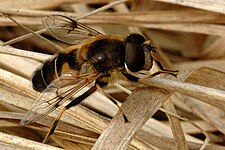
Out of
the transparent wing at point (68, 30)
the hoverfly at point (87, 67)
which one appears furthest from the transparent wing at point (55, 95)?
the transparent wing at point (68, 30)

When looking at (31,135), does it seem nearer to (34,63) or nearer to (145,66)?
(34,63)

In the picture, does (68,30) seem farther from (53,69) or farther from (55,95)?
(55,95)

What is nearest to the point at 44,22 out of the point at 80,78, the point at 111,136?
the point at 80,78

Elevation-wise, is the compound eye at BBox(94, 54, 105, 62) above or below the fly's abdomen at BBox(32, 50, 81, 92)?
above

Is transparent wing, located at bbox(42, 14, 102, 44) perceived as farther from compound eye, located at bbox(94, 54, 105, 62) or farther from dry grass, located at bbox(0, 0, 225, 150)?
compound eye, located at bbox(94, 54, 105, 62)

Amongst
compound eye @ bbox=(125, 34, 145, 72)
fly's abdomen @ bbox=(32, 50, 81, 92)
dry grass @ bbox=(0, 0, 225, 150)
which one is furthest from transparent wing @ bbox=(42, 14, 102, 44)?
compound eye @ bbox=(125, 34, 145, 72)

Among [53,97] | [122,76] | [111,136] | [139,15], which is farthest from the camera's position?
[139,15]

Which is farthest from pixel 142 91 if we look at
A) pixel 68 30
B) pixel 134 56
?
pixel 68 30

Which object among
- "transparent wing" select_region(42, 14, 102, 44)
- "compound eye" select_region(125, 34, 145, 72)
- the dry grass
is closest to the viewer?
the dry grass
